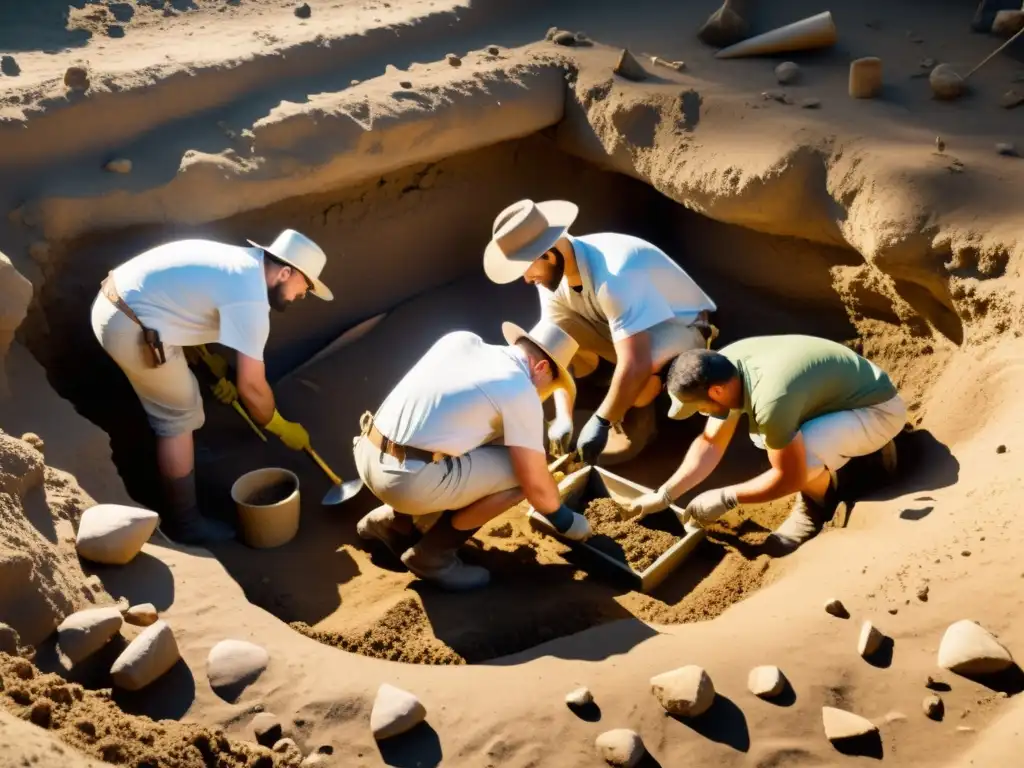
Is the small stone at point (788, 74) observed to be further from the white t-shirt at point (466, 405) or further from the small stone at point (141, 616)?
the small stone at point (141, 616)

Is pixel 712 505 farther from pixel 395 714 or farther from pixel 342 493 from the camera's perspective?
pixel 395 714

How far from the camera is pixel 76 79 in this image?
5.01 meters

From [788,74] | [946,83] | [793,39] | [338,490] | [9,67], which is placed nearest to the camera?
[338,490]

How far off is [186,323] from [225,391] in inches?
24.2

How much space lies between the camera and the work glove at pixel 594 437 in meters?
4.84

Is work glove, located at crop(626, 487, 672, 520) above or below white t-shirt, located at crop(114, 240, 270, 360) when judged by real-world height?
below

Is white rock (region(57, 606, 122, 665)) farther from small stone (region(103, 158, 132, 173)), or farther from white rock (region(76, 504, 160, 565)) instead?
small stone (region(103, 158, 132, 173))

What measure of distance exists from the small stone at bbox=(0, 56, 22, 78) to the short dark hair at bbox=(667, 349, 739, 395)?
12.1 feet

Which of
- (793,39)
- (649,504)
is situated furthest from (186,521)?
(793,39)

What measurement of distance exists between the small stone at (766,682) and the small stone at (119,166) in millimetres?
3644

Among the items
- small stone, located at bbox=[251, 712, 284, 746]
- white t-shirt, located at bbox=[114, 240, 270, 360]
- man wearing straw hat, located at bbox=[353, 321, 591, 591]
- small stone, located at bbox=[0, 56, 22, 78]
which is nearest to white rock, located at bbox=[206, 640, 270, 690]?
small stone, located at bbox=[251, 712, 284, 746]

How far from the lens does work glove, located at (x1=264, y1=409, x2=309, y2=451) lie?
15.4 feet

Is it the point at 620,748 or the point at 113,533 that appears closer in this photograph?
the point at 620,748

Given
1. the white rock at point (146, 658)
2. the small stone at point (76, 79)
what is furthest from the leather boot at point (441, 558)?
the small stone at point (76, 79)
